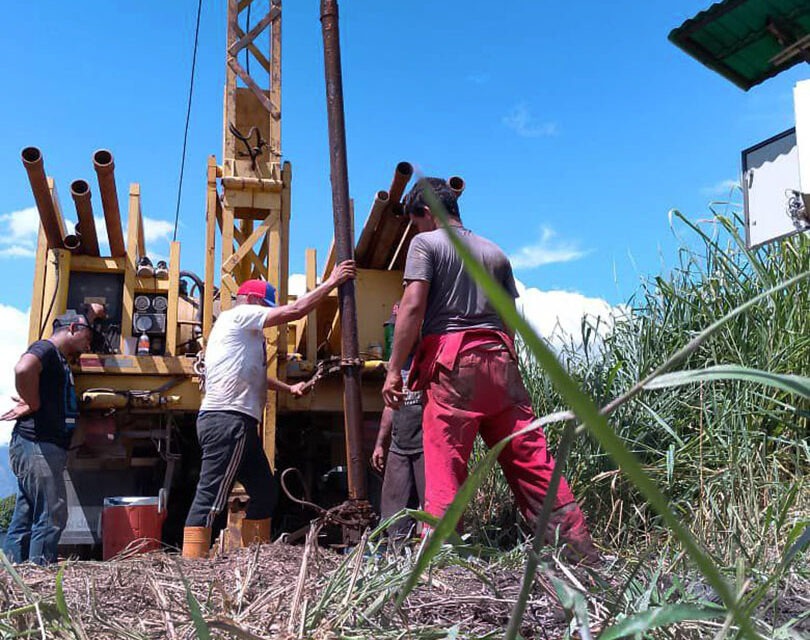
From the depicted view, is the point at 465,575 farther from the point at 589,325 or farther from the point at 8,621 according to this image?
the point at 589,325

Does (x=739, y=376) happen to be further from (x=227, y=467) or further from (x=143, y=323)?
(x=143, y=323)

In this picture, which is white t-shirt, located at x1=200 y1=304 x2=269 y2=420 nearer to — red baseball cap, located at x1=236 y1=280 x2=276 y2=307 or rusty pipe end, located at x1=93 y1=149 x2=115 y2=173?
red baseball cap, located at x1=236 y1=280 x2=276 y2=307

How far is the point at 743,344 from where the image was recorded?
12.4 ft

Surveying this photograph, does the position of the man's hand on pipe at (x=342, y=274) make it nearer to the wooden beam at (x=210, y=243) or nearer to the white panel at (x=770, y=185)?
the wooden beam at (x=210, y=243)

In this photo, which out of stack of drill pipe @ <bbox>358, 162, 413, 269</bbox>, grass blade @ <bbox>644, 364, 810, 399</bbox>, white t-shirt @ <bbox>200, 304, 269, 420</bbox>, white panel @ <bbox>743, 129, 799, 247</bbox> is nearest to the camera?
grass blade @ <bbox>644, 364, 810, 399</bbox>

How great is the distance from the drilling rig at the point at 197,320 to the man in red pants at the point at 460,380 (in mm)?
1603

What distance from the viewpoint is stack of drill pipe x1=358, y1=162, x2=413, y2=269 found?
210 inches

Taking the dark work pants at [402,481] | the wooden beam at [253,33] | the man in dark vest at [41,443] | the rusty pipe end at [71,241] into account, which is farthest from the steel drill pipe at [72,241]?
the dark work pants at [402,481]

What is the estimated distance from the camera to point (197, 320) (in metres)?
5.88

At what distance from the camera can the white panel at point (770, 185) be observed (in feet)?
8.00

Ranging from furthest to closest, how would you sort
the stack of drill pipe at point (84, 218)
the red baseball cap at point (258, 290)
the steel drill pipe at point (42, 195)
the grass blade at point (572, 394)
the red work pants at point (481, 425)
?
the stack of drill pipe at point (84, 218) < the steel drill pipe at point (42, 195) < the red baseball cap at point (258, 290) < the red work pants at point (481, 425) < the grass blade at point (572, 394)

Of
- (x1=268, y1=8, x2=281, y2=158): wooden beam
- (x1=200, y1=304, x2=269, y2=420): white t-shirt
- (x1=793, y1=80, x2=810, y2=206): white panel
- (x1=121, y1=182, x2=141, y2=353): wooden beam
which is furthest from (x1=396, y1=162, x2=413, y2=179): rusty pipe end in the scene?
(x1=793, y1=80, x2=810, y2=206): white panel

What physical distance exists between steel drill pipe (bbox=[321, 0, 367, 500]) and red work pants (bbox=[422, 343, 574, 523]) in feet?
3.56

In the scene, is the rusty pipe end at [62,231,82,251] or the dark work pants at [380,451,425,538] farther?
the rusty pipe end at [62,231,82,251]
